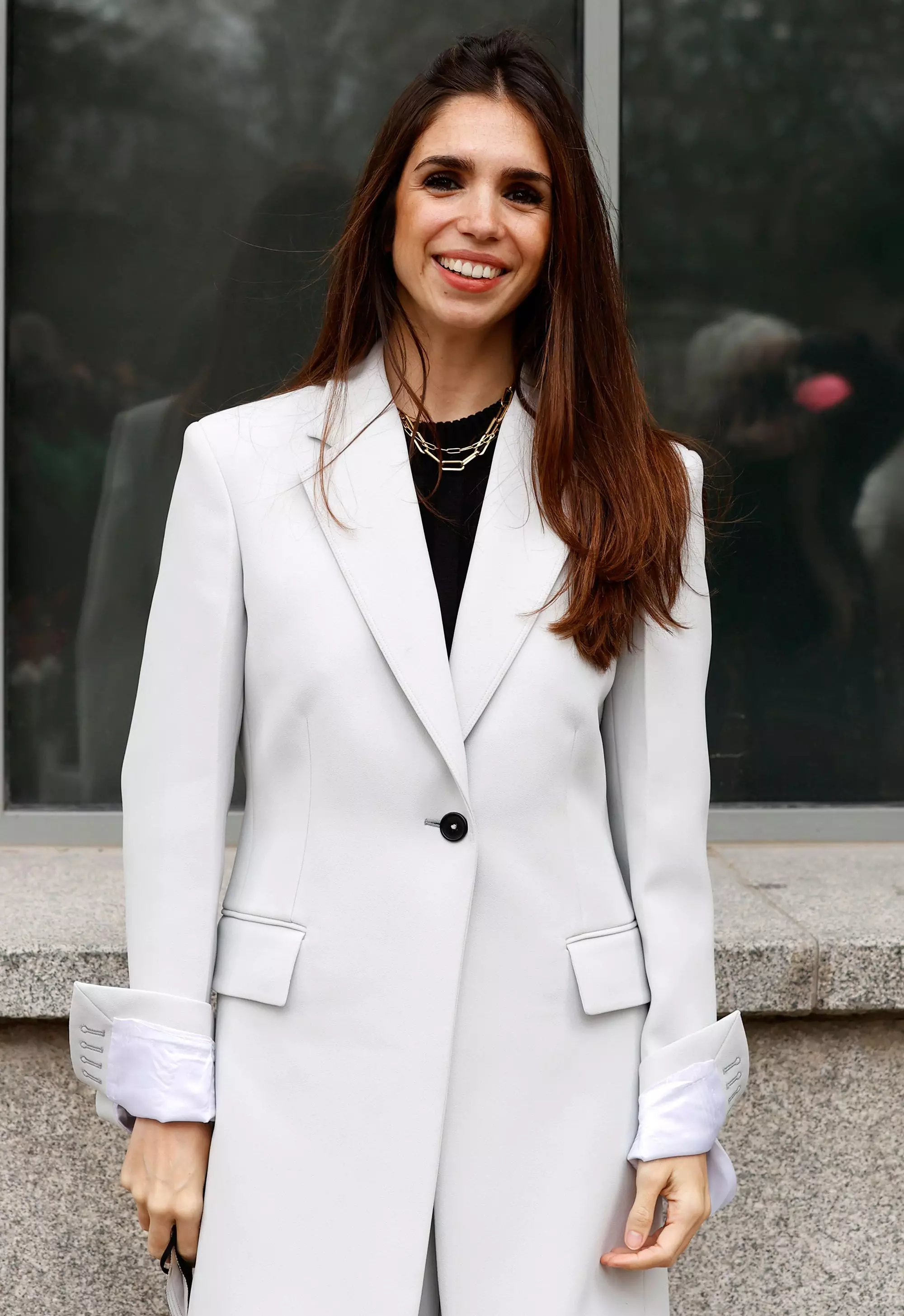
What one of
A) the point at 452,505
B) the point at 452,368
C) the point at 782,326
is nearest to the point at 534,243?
the point at 452,368

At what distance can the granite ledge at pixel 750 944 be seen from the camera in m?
2.62

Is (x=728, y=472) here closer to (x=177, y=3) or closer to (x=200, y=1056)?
(x=177, y=3)

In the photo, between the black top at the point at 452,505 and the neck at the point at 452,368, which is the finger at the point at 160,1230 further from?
the neck at the point at 452,368

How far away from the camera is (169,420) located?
11.8 ft

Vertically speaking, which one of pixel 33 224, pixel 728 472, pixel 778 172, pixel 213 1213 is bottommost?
pixel 213 1213

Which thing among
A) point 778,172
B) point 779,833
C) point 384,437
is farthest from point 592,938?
point 778,172

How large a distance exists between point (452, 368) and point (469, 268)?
0.19m

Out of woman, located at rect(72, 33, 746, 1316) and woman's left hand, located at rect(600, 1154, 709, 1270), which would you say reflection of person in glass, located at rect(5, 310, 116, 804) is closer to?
woman, located at rect(72, 33, 746, 1316)

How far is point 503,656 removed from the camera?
71.6 inches

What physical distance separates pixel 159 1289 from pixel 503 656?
5.68 ft

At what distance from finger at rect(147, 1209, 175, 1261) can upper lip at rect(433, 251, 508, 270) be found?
1.30 m

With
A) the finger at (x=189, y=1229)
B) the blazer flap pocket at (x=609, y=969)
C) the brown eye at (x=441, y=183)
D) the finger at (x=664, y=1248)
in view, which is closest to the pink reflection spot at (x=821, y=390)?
the brown eye at (x=441, y=183)

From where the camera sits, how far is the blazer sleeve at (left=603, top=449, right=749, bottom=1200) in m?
1.85

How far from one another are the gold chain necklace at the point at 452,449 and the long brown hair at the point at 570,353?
4cm
